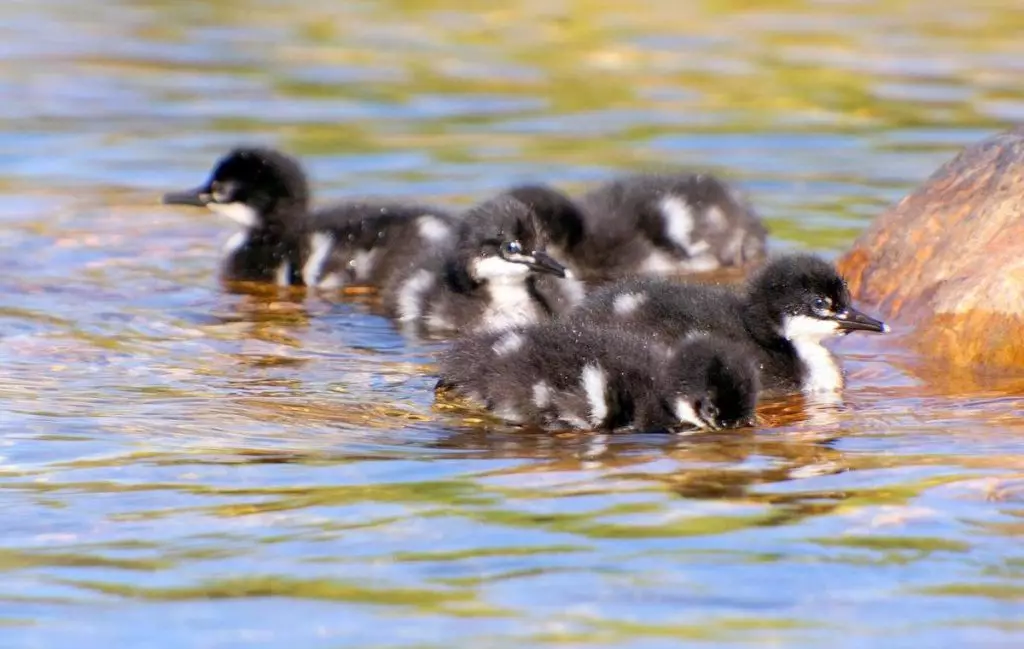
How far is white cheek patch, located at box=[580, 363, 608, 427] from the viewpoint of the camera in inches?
246

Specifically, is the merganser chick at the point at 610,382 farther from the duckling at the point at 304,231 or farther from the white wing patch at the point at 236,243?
the white wing patch at the point at 236,243

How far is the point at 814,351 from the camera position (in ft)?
23.3

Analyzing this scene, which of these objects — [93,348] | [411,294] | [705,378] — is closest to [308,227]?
[411,294]

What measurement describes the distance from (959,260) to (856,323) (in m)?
0.95

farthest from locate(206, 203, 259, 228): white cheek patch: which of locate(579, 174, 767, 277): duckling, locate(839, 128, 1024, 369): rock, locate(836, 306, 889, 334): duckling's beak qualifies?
locate(836, 306, 889, 334): duckling's beak

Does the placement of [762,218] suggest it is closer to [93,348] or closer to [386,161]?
[386,161]

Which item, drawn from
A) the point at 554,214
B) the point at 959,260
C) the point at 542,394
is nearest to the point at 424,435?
the point at 542,394

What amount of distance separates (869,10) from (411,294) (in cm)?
830

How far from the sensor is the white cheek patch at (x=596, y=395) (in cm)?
625

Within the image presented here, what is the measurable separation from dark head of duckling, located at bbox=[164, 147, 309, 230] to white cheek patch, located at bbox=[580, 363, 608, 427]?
11.2 ft

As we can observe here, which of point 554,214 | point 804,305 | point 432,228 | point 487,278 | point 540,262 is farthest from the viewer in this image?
point 432,228

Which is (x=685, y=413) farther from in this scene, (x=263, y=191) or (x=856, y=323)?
(x=263, y=191)

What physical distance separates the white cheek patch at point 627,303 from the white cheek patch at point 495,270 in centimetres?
91

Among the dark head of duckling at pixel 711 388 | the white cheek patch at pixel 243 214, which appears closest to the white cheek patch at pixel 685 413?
the dark head of duckling at pixel 711 388
